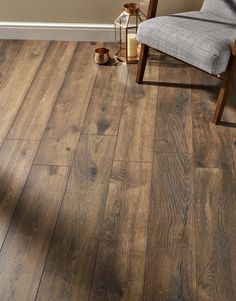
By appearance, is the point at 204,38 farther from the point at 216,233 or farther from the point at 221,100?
the point at 216,233

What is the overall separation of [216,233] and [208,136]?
0.56m

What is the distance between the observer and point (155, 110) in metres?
2.10

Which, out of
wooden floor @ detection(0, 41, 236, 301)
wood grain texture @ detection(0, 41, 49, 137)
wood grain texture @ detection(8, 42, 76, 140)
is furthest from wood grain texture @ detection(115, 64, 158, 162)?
wood grain texture @ detection(0, 41, 49, 137)

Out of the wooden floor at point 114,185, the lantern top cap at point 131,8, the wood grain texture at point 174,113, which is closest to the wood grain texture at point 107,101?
the wooden floor at point 114,185

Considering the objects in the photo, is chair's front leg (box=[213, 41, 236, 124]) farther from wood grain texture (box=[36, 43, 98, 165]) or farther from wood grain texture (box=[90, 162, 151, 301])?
wood grain texture (box=[36, 43, 98, 165])

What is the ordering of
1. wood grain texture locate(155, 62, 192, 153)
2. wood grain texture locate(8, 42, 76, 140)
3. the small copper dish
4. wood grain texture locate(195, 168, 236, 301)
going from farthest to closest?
1. the small copper dish
2. wood grain texture locate(8, 42, 76, 140)
3. wood grain texture locate(155, 62, 192, 153)
4. wood grain texture locate(195, 168, 236, 301)

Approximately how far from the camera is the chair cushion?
1786 mm

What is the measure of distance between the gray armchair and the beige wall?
40 centimetres

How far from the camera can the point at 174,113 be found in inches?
81.7

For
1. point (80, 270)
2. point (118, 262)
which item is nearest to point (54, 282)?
point (80, 270)

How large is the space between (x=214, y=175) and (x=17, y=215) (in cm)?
82

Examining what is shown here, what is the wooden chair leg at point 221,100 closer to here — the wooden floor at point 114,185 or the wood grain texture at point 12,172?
the wooden floor at point 114,185

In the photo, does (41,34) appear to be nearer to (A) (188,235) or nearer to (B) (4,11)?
(B) (4,11)

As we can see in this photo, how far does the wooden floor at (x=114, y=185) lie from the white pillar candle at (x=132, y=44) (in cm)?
9
